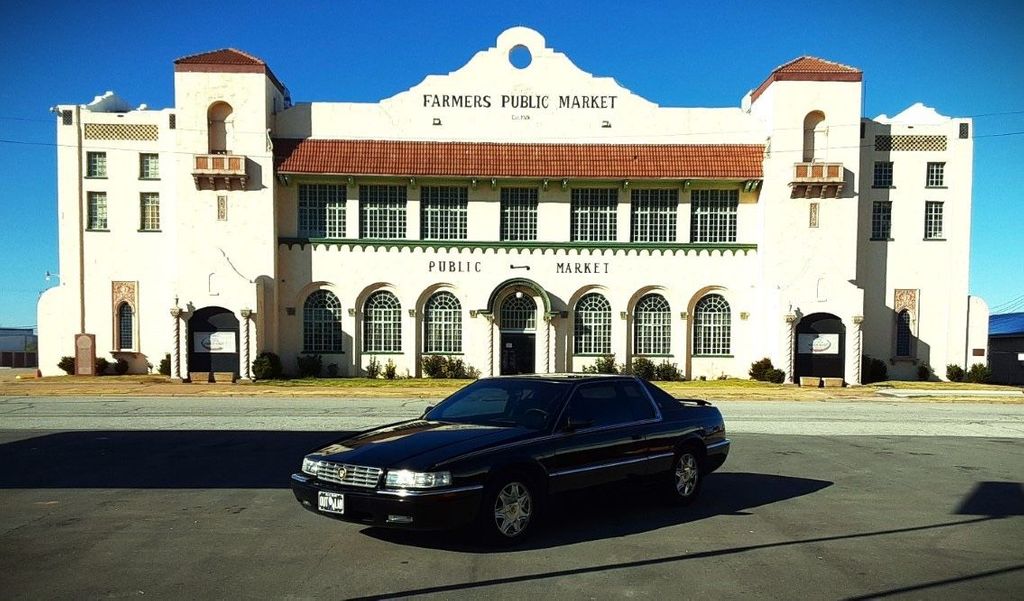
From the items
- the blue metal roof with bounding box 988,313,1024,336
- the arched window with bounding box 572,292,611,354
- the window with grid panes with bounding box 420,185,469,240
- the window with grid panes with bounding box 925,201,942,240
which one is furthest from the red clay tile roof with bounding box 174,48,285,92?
the blue metal roof with bounding box 988,313,1024,336

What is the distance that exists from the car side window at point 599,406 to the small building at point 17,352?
4769cm

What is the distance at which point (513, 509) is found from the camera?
6891mm

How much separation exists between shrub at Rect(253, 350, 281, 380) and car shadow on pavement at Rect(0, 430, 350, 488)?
1492cm

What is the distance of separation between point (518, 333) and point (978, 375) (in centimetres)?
1905

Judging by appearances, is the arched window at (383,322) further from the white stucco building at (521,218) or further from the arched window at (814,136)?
the arched window at (814,136)

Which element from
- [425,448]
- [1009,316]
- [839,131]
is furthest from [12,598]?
[1009,316]

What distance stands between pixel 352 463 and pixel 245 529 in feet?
5.42

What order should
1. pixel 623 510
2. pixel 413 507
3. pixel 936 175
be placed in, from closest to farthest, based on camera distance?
pixel 413 507
pixel 623 510
pixel 936 175

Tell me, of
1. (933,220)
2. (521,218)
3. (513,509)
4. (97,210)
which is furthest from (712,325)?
(513,509)

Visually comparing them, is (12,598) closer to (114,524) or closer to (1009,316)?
(114,524)

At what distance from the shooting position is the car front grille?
652cm

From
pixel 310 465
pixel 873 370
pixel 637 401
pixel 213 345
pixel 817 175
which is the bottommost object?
pixel 873 370

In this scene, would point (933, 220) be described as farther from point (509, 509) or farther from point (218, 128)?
point (509, 509)

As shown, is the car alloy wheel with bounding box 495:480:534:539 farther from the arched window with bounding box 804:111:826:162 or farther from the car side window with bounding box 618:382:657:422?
the arched window with bounding box 804:111:826:162
